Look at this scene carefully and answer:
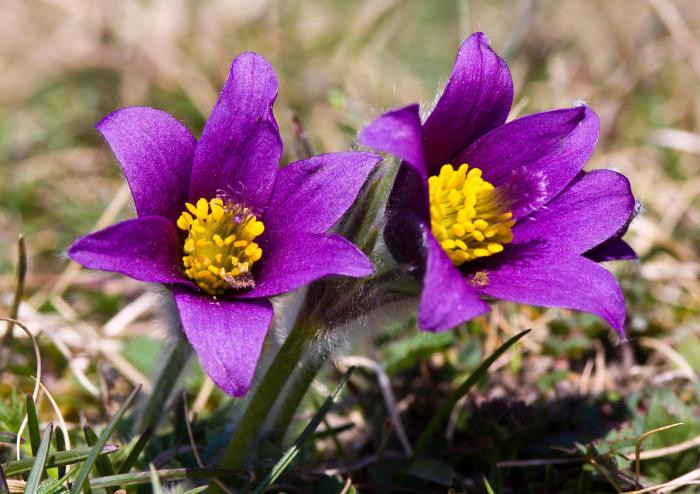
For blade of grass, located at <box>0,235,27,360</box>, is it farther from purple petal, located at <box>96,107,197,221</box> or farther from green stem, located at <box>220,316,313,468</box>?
green stem, located at <box>220,316,313,468</box>

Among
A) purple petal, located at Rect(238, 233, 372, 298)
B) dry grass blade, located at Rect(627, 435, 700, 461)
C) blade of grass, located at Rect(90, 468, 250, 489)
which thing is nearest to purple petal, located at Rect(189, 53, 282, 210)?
purple petal, located at Rect(238, 233, 372, 298)

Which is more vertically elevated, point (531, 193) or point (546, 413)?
point (531, 193)

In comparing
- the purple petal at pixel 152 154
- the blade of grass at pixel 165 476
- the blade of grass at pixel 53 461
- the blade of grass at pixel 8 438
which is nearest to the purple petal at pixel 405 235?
Result: the purple petal at pixel 152 154

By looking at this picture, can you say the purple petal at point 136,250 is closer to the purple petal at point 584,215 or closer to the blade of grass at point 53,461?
the blade of grass at point 53,461

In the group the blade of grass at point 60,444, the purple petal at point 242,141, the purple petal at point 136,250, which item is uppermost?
the purple petal at point 242,141

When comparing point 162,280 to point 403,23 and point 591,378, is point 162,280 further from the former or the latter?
point 403,23

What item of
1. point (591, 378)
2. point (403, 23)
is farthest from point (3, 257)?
point (403, 23)
